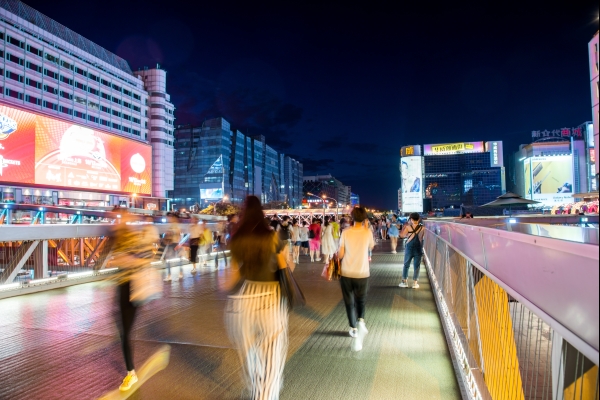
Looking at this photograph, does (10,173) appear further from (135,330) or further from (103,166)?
(135,330)

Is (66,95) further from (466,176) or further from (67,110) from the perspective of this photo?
Result: (466,176)

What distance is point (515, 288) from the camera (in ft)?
6.77

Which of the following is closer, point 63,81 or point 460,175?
point 63,81

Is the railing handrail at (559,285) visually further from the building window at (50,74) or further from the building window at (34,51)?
the building window at (50,74)

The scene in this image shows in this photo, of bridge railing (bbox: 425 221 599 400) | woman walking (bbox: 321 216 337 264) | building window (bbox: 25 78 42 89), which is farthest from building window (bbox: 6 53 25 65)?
bridge railing (bbox: 425 221 599 400)

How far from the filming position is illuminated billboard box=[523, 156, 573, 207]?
82688 mm

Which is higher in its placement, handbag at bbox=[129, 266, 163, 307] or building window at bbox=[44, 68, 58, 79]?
building window at bbox=[44, 68, 58, 79]

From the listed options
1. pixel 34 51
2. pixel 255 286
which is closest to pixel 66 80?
pixel 34 51

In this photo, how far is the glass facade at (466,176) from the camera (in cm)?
12581

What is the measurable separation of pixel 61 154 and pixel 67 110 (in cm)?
3203

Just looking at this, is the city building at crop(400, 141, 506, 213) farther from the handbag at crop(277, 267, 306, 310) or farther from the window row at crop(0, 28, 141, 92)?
the handbag at crop(277, 267, 306, 310)

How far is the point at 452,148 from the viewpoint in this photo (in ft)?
381

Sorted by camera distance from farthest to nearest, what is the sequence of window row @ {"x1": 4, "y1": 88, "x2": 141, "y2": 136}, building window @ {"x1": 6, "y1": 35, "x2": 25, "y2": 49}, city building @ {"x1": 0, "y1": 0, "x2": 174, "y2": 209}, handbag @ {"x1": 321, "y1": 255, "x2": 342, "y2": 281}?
1. window row @ {"x1": 4, "y1": 88, "x2": 141, "y2": 136}
2. building window @ {"x1": 6, "y1": 35, "x2": 25, "y2": 49}
3. city building @ {"x1": 0, "y1": 0, "x2": 174, "y2": 209}
4. handbag @ {"x1": 321, "y1": 255, "x2": 342, "y2": 281}

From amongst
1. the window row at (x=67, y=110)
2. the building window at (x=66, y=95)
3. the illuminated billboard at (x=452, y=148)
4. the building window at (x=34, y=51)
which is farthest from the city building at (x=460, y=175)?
the building window at (x=34, y=51)
